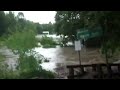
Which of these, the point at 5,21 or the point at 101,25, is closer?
the point at 101,25

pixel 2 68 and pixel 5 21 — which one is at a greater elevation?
pixel 5 21

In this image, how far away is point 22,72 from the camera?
10.7 metres

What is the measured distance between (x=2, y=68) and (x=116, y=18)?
16.8 feet

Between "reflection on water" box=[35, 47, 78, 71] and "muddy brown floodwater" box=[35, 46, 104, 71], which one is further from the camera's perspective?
"muddy brown floodwater" box=[35, 46, 104, 71]

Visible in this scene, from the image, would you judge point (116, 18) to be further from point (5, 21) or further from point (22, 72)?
point (5, 21)

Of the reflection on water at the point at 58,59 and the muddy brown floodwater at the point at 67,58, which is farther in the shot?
the muddy brown floodwater at the point at 67,58

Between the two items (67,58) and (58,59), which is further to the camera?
(67,58)
